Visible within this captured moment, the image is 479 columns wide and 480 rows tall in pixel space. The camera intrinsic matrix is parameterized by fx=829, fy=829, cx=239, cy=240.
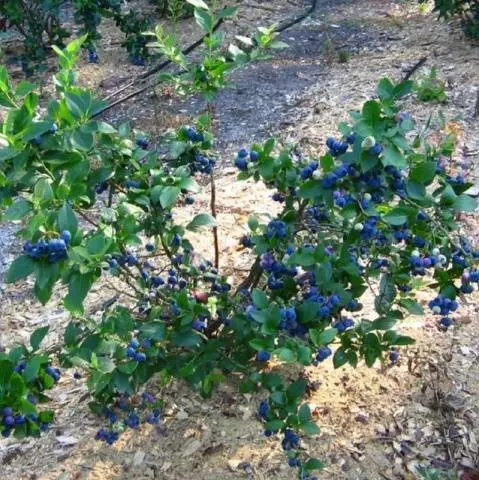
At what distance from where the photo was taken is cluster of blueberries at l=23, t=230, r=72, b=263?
5.62 ft

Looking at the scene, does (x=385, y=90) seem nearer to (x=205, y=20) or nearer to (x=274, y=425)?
(x=205, y=20)

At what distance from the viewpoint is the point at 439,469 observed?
257 cm

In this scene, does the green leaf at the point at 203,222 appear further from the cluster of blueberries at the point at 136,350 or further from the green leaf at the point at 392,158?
the green leaf at the point at 392,158

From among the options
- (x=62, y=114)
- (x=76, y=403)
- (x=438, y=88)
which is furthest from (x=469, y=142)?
(x=62, y=114)

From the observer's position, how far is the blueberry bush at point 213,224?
188 centimetres

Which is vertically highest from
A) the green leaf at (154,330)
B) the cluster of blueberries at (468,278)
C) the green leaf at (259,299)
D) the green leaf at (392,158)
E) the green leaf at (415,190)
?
the green leaf at (392,158)

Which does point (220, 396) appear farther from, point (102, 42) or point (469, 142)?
point (102, 42)

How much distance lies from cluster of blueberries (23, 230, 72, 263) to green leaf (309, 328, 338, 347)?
612mm

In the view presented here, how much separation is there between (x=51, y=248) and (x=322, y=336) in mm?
665

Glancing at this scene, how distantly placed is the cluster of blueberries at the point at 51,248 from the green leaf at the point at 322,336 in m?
0.61

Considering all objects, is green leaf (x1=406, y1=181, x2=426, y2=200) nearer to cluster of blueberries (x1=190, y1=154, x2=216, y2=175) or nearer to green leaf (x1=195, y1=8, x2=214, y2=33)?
cluster of blueberries (x1=190, y1=154, x2=216, y2=175)

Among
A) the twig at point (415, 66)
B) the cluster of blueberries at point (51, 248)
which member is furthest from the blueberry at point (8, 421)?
the twig at point (415, 66)

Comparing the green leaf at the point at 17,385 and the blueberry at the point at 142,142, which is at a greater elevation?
the blueberry at the point at 142,142

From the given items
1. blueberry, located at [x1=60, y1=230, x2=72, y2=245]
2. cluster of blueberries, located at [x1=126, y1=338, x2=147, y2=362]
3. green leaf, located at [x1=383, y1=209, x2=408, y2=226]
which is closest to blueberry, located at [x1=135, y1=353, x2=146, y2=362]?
cluster of blueberries, located at [x1=126, y1=338, x2=147, y2=362]
